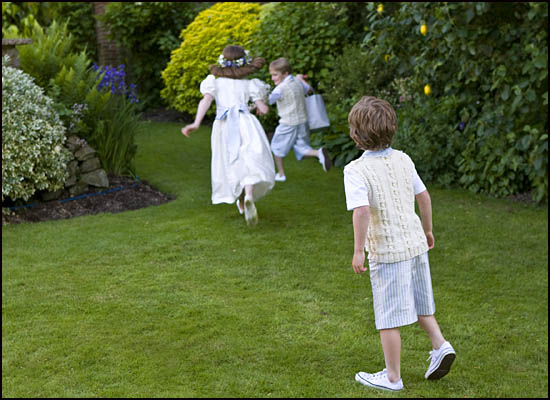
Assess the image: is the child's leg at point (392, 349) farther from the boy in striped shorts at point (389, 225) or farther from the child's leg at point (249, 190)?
the child's leg at point (249, 190)

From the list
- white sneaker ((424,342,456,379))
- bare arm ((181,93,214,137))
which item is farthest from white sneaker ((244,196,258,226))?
white sneaker ((424,342,456,379))

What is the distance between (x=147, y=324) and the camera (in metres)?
4.38

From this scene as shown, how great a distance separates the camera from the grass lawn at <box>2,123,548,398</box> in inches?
145

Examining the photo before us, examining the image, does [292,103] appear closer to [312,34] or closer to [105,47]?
[312,34]

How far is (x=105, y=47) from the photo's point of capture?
51.0 feet

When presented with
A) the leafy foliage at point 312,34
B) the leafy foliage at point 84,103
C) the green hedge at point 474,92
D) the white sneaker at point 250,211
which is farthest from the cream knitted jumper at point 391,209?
the leafy foliage at point 312,34

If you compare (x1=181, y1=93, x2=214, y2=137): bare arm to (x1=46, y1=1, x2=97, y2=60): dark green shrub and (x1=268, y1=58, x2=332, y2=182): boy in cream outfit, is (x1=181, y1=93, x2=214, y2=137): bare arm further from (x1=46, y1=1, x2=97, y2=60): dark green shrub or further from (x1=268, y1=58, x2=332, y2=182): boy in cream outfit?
(x1=46, y1=1, x2=97, y2=60): dark green shrub

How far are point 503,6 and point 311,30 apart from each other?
4.63m

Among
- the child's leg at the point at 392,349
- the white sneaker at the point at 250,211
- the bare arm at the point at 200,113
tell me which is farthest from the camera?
the white sneaker at the point at 250,211

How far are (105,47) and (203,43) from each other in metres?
3.55

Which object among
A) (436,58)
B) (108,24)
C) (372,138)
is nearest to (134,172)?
(436,58)

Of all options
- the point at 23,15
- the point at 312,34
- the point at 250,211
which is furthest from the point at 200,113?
the point at 23,15

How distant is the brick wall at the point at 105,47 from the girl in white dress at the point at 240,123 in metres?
9.58

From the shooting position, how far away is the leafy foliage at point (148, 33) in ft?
46.9
